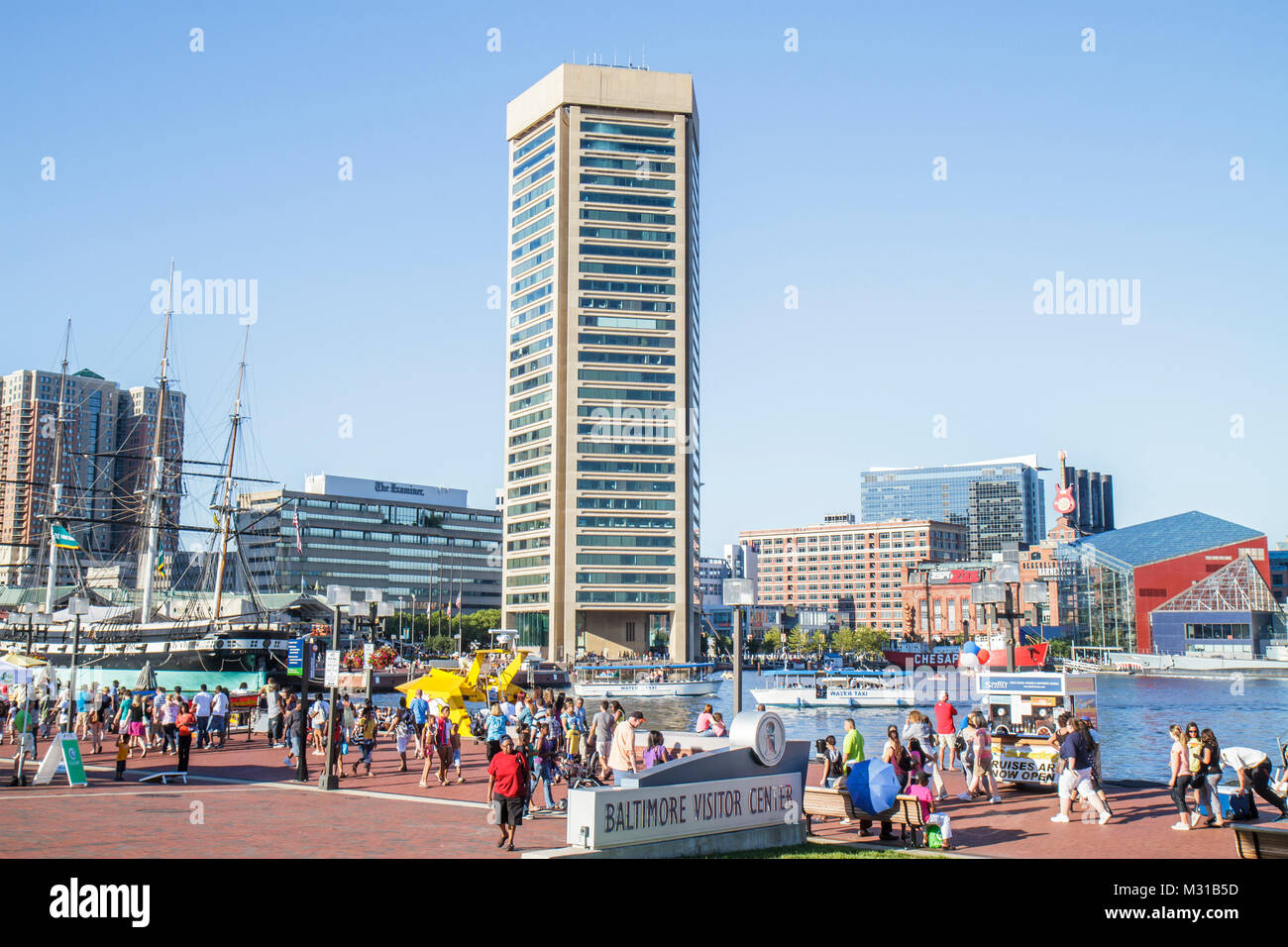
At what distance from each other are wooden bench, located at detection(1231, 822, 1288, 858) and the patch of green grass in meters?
4.26

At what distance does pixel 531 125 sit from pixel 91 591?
80.6 metres

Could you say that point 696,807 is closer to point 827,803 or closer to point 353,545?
point 827,803

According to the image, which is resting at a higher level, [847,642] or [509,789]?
[509,789]

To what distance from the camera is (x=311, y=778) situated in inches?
973

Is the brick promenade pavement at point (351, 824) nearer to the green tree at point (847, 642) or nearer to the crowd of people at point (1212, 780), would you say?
the crowd of people at point (1212, 780)

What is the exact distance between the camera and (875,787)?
17.1m

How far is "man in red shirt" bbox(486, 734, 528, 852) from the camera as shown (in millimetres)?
15438

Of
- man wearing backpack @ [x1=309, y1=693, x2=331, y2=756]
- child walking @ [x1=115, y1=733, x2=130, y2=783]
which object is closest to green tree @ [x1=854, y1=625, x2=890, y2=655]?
A: man wearing backpack @ [x1=309, y1=693, x2=331, y2=756]

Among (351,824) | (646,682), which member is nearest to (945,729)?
(351,824)

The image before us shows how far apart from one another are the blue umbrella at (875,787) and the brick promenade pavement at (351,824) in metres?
0.58

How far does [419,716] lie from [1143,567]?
159 meters

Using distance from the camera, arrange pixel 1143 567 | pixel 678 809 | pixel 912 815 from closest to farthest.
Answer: pixel 678 809 < pixel 912 815 < pixel 1143 567

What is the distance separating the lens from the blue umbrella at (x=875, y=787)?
17.1 meters
